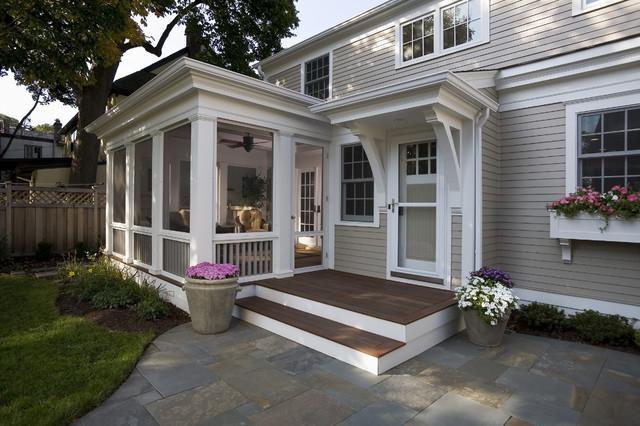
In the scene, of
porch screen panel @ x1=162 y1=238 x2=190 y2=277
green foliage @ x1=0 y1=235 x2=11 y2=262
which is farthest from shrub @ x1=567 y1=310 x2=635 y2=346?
green foliage @ x1=0 y1=235 x2=11 y2=262

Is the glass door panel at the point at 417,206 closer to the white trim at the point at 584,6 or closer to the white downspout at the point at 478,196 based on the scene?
the white downspout at the point at 478,196

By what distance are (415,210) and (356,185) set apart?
1.11 metres

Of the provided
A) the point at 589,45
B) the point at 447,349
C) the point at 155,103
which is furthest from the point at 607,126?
the point at 155,103

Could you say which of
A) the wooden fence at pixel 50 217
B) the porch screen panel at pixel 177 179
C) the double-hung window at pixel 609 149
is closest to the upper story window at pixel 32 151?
the wooden fence at pixel 50 217

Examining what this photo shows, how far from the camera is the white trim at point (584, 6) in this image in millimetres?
4270

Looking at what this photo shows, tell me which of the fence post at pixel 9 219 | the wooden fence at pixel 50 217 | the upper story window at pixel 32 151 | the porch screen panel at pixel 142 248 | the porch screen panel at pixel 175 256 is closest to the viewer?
the porch screen panel at pixel 175 256

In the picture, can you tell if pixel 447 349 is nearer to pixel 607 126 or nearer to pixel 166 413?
pixel 166 413

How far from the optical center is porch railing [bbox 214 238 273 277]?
4.84 meters

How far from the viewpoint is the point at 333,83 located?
7094 mm

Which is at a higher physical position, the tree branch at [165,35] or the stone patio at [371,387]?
the tree branch at [165,35]

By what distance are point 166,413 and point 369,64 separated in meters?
6.02

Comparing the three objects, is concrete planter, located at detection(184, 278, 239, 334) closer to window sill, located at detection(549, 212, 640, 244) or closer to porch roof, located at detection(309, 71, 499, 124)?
porch roof, located at detection(309, 71, 499, 124)

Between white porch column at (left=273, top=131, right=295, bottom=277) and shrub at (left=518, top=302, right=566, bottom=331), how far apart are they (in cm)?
314

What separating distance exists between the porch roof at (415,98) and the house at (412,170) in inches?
0.9
